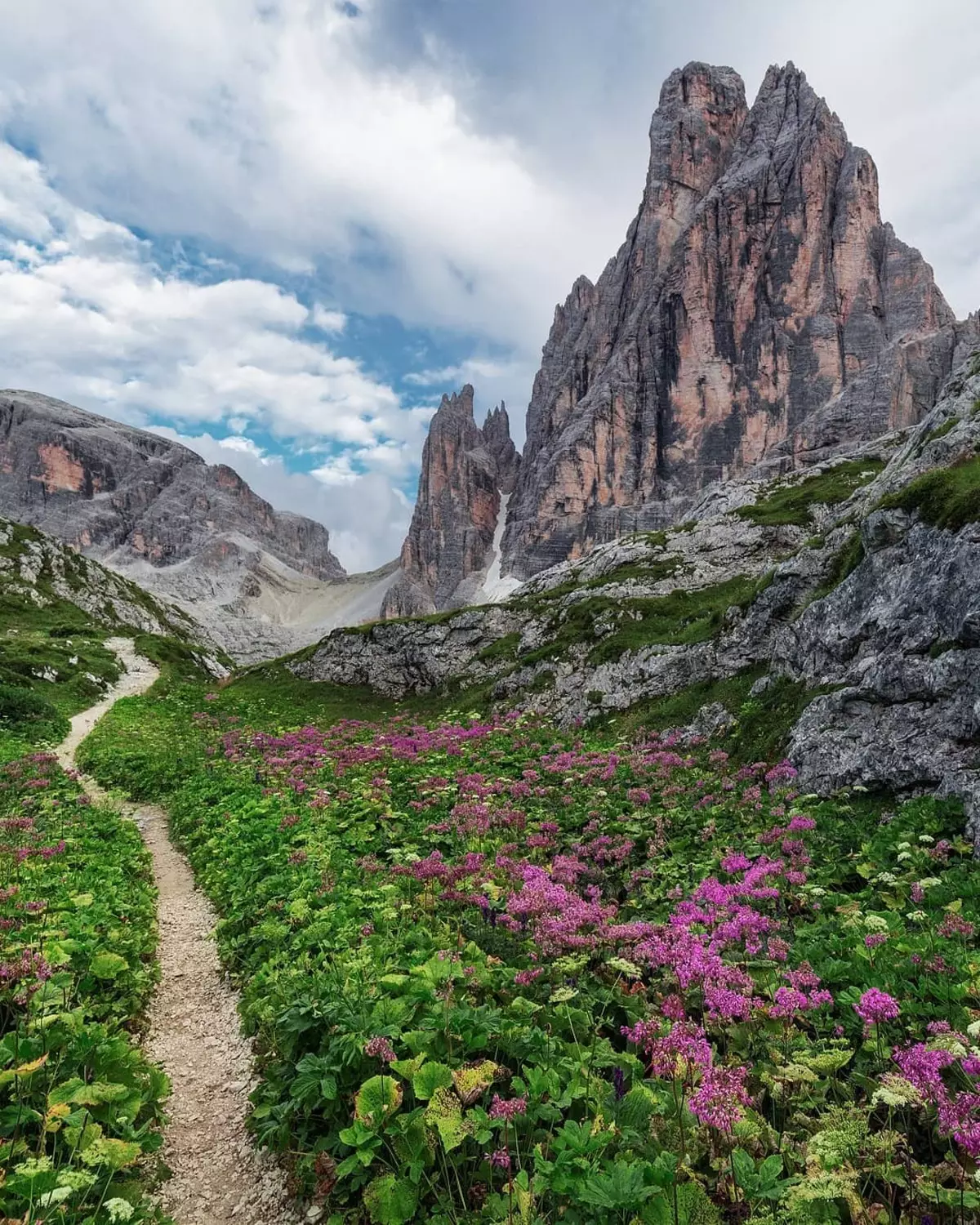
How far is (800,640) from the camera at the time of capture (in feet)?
76.9

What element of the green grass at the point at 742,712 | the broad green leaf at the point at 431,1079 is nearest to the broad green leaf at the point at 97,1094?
the broad green leaf at the point at 431,1079

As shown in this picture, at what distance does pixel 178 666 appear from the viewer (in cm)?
7988

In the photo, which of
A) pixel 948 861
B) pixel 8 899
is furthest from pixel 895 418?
pixel 8 899

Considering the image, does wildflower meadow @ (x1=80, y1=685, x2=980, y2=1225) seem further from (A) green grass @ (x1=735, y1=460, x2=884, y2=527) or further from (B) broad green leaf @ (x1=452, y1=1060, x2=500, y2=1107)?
(A) green grass @ (x1=735, y1=460, x2=884, y2=527)

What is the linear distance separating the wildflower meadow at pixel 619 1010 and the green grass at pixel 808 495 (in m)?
66.7

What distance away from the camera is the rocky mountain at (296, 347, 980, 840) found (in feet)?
50.9

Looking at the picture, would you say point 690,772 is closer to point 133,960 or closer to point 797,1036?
point 797,1036

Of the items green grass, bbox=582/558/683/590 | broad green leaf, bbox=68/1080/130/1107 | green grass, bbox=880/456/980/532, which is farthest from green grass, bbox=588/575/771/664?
broad green leaf, bbox=68/1080/130/1107

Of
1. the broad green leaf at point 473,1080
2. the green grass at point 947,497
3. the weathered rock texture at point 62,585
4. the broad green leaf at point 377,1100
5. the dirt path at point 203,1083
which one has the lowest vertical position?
the dirt path at point 203,1083

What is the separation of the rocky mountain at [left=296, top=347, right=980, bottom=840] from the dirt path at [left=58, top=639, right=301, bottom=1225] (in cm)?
1254

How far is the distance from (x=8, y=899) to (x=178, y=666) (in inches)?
3039

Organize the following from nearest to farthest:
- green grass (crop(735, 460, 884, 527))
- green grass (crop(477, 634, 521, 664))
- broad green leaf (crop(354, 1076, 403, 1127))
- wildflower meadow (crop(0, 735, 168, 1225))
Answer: wildflower meadow (crop(0, 735, 168, 1225))
broad green leaf (crop(354, 1076, 403, 1127))
green grass (crop(477, 634, 521, 664))
green grass (crop(735, 460, 884, 527))

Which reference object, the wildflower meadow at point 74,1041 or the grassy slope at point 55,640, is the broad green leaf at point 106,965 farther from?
the grassy slope at point 55,640

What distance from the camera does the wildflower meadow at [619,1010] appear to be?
490 centimetres
